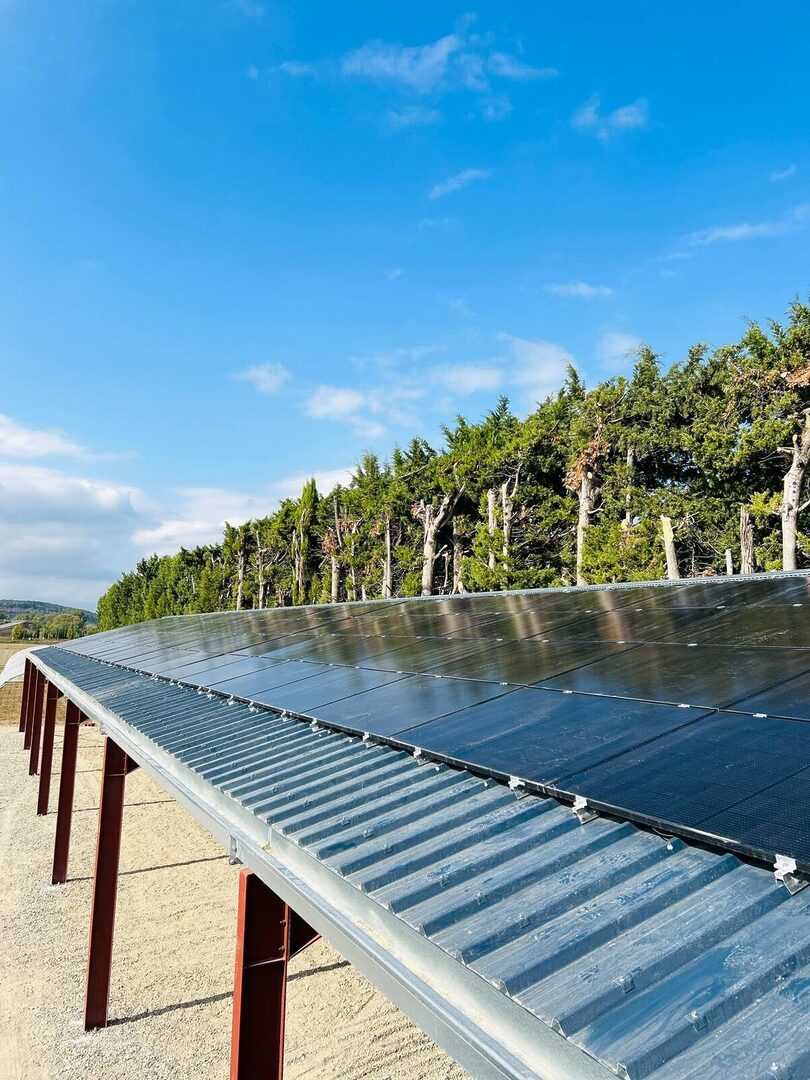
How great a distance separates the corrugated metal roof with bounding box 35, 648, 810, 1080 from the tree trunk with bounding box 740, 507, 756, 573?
28.4 m

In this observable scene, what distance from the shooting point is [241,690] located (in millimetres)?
10125

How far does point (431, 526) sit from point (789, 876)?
138 feet

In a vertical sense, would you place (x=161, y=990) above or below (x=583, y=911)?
below

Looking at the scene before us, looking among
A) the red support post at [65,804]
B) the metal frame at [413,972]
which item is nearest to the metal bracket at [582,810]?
the metal frame at [413,972]

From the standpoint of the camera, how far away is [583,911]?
3.19 meters

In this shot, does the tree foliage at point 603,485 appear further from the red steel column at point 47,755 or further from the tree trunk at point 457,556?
the red steel column at point 47,755

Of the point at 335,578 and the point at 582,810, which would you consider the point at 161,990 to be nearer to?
the point at 582,810

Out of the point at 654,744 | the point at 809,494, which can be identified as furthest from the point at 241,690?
the point at 809,494

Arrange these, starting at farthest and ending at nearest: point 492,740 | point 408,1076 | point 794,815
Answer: point 408,1076 → point 492,740 → point 794,815

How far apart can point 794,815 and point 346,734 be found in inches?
166

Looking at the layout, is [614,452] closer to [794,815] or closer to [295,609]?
[295,609]

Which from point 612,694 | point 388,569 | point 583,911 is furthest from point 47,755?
point 388,569

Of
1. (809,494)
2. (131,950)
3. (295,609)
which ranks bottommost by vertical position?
(131,950)

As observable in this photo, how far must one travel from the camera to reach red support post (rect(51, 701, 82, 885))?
14508mm
